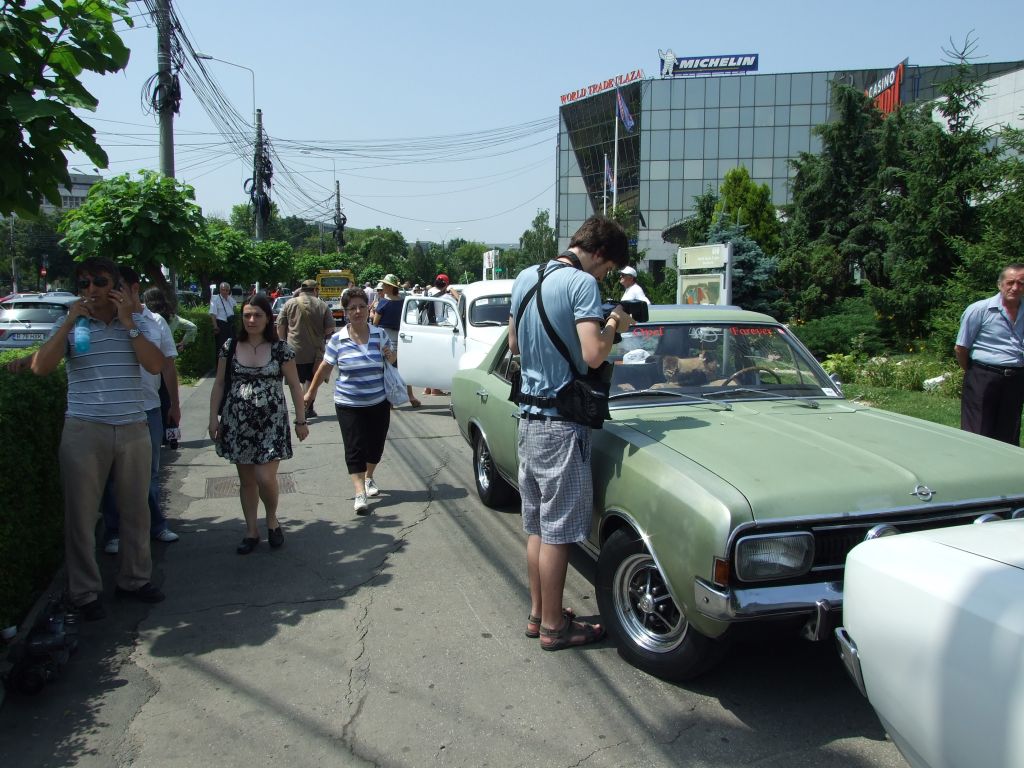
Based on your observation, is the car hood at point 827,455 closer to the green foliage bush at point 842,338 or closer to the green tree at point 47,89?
the green tree at point 47,89

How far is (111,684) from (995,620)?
3.72 m

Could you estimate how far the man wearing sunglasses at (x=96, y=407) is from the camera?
14.2ft

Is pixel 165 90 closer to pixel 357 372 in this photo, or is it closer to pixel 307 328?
pixel 307 328

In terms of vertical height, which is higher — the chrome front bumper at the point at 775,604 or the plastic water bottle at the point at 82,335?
the plastic water bottle at the point at 82,335

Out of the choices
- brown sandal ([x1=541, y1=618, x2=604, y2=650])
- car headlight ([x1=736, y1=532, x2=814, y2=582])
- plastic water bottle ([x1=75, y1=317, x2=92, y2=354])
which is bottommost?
brown sandal ([x1=541, y1=618, x2=604, y2=650])

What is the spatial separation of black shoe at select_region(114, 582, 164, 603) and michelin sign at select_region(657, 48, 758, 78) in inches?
2116

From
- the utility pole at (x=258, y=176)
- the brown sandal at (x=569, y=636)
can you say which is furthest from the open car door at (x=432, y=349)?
the utility pole at (x=258, y=176)

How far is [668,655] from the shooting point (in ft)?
11.8

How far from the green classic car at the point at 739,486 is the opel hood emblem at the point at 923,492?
0.05 ft

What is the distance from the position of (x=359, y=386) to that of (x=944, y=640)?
5.15 metres

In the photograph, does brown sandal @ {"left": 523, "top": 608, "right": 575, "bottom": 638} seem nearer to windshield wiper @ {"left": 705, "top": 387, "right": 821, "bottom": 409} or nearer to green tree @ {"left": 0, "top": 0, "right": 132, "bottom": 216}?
windshield wiper @ {"left": 705, "top": 387, "right": 821, "bottom": 409}

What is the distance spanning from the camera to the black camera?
3611mm

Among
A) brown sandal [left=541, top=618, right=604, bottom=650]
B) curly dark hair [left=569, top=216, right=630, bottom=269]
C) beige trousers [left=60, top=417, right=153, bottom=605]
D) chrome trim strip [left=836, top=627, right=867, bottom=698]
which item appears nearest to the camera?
chrome trim strip [left=836, top=627, right=867, bottom=698]

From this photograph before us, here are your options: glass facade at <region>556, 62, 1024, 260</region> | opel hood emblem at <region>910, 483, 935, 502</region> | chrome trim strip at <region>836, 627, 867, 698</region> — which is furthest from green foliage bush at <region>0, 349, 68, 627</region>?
glass facade at <region>556, 62, 1024, 260</region>
